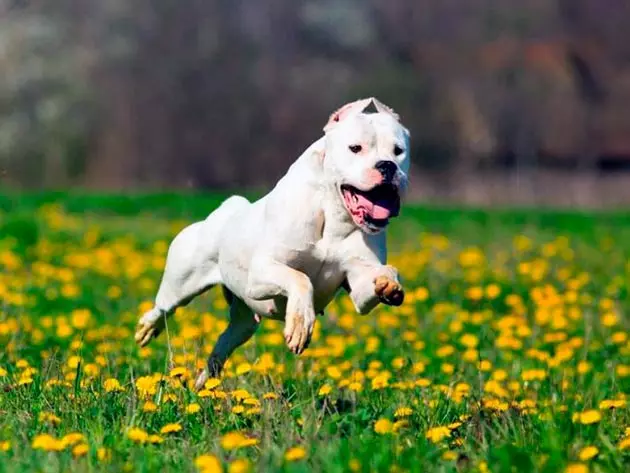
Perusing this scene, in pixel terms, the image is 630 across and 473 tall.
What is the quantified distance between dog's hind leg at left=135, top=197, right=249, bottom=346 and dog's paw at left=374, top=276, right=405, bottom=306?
4.20ft

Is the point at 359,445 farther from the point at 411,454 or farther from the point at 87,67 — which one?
the point at 87,67

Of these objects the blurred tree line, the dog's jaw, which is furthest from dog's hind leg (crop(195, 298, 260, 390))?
the blurred tree line

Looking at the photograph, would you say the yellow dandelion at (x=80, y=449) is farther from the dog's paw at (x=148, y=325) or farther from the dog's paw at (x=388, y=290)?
the dog's paw at (x=148, y=325)

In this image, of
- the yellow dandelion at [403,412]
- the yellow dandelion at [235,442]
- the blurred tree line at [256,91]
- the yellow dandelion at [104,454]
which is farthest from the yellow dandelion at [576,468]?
the blurred tree line at [256,91]

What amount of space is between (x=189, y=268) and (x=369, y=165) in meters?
1.46

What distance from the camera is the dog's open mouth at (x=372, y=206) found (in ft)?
14.9

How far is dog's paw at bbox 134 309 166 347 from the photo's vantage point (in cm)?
582

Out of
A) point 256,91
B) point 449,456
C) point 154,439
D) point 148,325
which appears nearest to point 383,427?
point 449,456

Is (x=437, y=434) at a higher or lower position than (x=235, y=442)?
lower

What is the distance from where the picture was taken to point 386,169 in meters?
4.43

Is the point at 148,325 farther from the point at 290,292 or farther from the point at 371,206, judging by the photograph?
the point at 371,206

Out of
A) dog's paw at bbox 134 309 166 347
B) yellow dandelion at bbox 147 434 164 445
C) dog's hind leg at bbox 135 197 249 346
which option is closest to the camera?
yellow dandelion at bbox 147 434 164 445

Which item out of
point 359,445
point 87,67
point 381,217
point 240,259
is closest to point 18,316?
point 240,259

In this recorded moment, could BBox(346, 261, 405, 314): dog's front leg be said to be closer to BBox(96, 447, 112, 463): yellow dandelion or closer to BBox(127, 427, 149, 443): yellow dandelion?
BBox(127, 427, 149, 443): yellow dandelion
